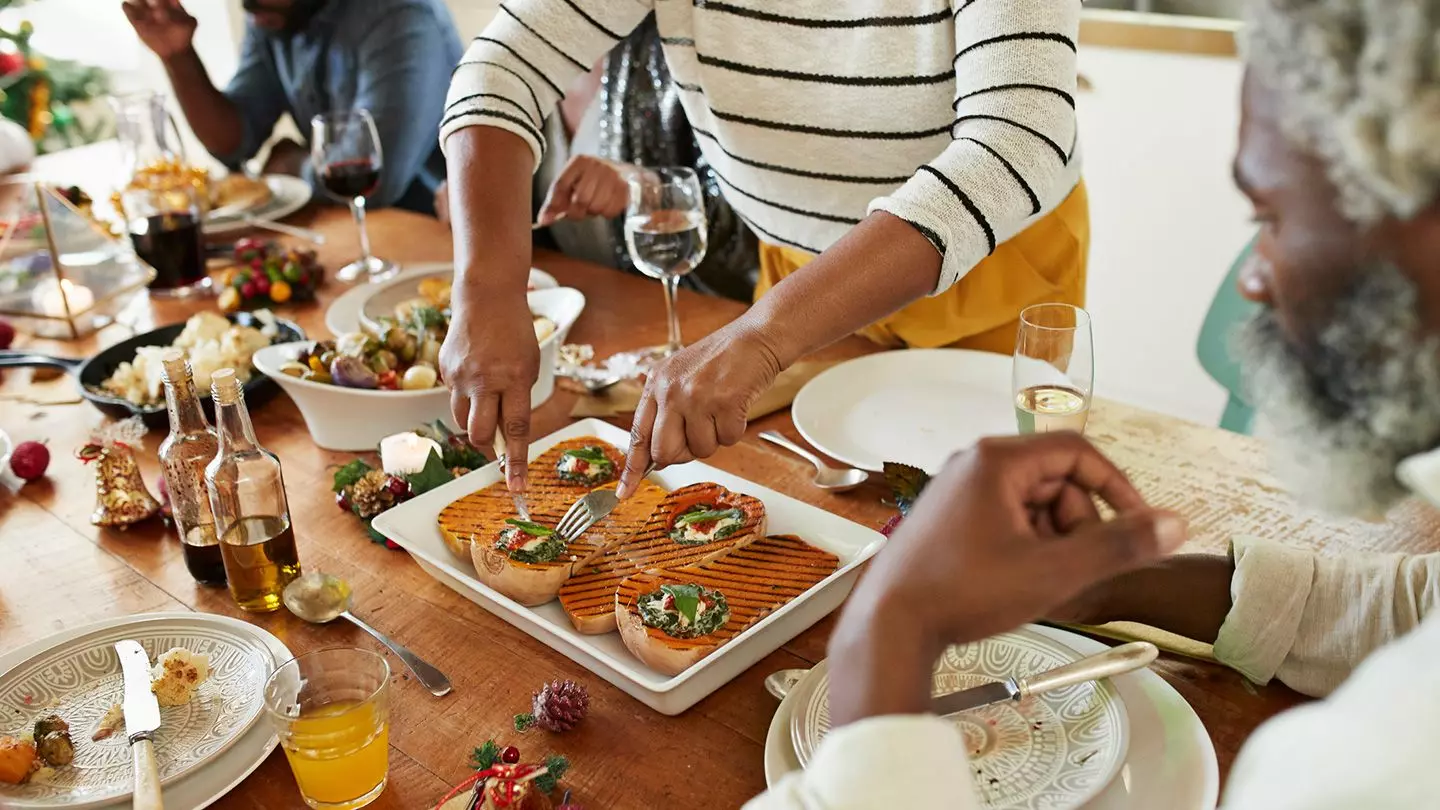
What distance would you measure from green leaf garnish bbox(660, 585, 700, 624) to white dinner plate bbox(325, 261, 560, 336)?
38.7 inches

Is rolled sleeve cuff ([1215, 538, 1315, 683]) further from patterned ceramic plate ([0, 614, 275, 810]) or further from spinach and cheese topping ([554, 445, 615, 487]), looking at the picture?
patterned ceramic plate ([0, 614, 275, 810])

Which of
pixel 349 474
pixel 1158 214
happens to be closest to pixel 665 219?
pixel 349 474

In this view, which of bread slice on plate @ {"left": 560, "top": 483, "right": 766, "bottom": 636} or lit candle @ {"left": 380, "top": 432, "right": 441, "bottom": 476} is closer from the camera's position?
bread slice on plate @ {"left": 560, "top": 483, "right": 766, "bottom": 636}

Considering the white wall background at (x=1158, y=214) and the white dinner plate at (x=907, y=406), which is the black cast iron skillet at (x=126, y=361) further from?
the white wall background at (x=1158, y=214)

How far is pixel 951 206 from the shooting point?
51.1 inches

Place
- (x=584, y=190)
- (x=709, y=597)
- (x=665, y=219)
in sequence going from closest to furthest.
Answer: (x=709, y=597)
(x=665, y=219)
(x=584, y=190)

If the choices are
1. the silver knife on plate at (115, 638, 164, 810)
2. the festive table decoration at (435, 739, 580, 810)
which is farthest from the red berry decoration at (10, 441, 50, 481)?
the festive table decoration at (435, 739, 580, 810)

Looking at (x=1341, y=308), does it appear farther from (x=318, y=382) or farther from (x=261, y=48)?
(x=261, y=48)

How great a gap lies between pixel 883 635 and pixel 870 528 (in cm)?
58

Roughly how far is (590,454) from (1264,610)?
770mm

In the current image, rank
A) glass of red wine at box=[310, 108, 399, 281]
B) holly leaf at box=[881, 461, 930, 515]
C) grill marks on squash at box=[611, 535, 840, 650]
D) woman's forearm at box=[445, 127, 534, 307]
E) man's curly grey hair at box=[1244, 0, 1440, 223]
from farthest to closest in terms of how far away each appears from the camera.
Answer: glass of red wine at box=[310, 108, 399, 281] → woman's forearm at box=[445, 127, 534, 307] → holly leaf at box=[881, 461, 930, 515] → grill marks on squash at box=[611, 535, 840, 650] → man's curly grey hair at box=[1244, 0, 1440, 223]

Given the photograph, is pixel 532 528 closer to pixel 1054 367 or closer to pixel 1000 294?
pixel 1054 367

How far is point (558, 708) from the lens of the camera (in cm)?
105

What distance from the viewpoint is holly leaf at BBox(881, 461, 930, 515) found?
1367 mm
